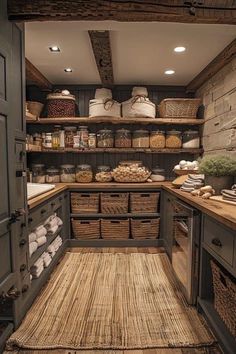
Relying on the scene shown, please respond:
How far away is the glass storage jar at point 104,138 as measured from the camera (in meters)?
3.47

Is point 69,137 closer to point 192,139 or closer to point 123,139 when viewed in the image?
point 123,139

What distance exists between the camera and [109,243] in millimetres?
3303

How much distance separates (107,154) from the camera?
3764mm

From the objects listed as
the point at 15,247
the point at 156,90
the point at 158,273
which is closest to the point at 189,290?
the point at 158,273

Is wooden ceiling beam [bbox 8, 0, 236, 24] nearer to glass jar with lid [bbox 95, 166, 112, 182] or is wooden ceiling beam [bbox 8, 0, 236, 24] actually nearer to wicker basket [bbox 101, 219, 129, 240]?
glass jar with lid [bbox 95, 166, 112, 182]

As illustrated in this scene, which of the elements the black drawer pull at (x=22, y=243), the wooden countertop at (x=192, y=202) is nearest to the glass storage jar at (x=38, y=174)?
the wooden countertop at (x=192, y=202)

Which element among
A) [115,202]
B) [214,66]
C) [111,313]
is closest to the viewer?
[111,313]

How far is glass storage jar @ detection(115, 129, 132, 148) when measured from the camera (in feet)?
11.4

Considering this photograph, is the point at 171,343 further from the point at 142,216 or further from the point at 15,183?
the point at 142,216

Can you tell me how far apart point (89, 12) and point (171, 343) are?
211 centimetres

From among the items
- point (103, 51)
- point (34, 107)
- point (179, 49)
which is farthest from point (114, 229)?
point (179, 49)

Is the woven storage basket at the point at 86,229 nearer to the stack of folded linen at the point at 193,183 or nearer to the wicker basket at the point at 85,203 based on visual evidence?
the wicker basket at the point at 85,203

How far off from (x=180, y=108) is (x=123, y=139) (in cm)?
86

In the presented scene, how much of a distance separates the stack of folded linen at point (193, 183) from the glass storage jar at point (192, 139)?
1.02 meters
